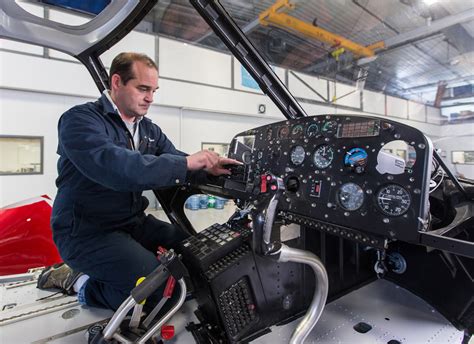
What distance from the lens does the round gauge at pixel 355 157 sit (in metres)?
0.94

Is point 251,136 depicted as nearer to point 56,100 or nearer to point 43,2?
point 43,2

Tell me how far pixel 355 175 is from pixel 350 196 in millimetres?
79

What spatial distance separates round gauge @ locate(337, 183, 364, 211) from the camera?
36.8 inches

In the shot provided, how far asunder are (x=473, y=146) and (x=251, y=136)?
4.55 feet

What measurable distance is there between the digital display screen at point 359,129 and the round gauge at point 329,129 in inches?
1.0

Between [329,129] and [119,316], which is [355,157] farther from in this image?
[119,316]

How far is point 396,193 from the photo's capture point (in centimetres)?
86

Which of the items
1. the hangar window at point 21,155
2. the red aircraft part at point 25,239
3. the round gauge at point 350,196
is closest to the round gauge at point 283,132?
the round gauge at point 350,196

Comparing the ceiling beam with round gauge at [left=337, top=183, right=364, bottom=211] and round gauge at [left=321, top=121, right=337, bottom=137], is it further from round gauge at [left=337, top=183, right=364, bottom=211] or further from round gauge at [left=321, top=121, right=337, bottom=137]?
round gauge at [left=337, top=183, right=364, bottom=211]

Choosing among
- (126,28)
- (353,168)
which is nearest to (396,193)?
(353,168)

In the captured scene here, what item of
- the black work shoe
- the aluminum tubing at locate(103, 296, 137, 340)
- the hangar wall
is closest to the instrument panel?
the hangar wall

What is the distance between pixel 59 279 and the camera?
57.9 inches

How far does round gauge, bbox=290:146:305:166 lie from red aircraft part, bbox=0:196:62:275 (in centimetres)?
162

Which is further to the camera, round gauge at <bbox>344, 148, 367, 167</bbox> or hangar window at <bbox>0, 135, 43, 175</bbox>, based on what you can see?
hangar window at <bbox>0, 135, 43, 175</bbox>
